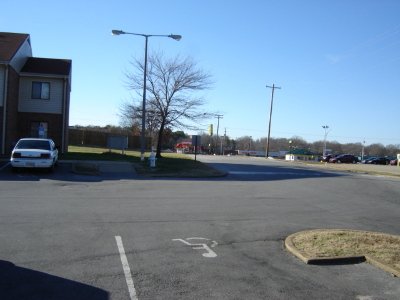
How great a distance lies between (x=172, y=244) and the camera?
8.38 meters

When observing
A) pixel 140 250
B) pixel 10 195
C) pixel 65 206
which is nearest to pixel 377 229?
pixel 140 250

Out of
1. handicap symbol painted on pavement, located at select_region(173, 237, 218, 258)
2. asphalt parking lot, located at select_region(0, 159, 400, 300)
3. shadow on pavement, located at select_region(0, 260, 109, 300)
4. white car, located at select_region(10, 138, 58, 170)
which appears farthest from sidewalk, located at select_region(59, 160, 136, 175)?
shadow on pavement, located at select_region(0, 260, 109, 300)

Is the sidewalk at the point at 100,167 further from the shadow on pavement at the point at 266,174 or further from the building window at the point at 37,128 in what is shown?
the building window at the point at 37,128

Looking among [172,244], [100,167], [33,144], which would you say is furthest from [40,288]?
[100,167]

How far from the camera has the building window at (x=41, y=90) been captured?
3322cm

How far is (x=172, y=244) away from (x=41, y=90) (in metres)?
27.5

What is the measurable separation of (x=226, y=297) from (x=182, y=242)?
299 cm

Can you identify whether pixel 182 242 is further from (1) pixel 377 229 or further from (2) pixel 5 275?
(1) pixel 377 229

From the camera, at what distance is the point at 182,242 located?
338 inches

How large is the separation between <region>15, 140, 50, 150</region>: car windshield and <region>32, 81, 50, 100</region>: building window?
11562 millimetres

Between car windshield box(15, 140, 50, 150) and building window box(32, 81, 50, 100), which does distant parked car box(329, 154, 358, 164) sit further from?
car windshield box(15, 140, 50, 150)

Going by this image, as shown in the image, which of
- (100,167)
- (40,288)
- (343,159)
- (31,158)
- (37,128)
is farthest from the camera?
(343,159)

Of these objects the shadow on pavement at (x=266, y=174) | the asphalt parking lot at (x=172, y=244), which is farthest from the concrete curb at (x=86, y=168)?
the shadow on pavement at (x=266, y=174)

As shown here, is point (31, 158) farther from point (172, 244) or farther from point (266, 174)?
point (172, 244)
